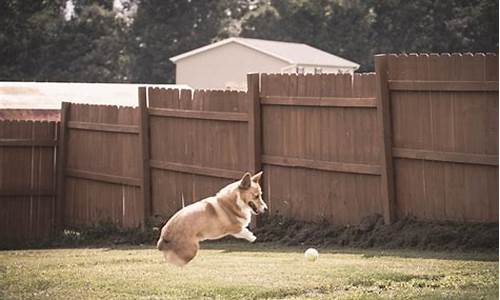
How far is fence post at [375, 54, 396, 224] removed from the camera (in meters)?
13.1

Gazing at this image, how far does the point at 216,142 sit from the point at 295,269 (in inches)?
210

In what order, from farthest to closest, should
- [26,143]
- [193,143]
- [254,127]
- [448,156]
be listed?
[26,143] < [193,143] < [254,127] < [448,156]

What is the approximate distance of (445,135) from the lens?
12.5 metres

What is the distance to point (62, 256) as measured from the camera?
13633 millimetres

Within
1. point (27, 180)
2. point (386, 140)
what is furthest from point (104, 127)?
point (386, 140)

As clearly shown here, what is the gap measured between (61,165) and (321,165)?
629 cm

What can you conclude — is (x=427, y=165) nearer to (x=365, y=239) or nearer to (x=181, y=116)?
(x=365, y=239)

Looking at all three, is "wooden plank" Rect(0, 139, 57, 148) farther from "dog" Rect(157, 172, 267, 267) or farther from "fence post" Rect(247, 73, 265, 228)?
"dog" Rect(157, 172, 267, 267)

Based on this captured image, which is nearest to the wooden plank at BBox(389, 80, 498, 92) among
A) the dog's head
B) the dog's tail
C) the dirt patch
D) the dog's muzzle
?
the dirt patch

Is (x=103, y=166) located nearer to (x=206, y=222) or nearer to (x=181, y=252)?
(x=181, y=252)

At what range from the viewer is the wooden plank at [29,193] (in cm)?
1811

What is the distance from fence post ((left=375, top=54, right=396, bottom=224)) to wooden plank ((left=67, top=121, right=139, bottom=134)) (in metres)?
5.28

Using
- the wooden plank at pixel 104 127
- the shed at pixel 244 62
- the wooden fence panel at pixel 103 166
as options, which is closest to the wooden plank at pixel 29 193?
the wooden fence panel at pixel 103 166

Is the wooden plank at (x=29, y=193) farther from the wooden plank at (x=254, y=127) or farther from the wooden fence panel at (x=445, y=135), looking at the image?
the wooden fence panel at (x=445, y=135)
